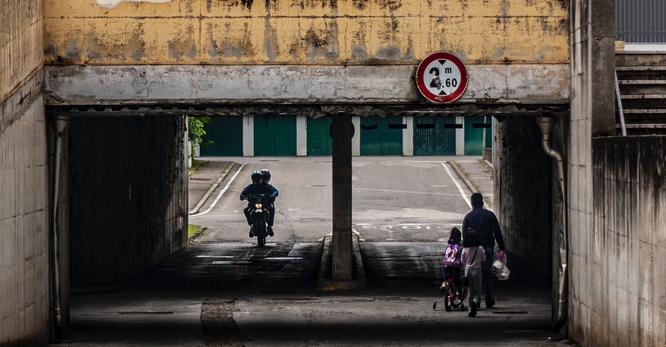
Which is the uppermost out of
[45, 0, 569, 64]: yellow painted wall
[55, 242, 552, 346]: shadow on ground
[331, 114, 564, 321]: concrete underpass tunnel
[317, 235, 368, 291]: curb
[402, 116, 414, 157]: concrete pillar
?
[45, 0, 569, 64]: yellow painted wall

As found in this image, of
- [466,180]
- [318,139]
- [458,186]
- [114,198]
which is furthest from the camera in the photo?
[318,139]

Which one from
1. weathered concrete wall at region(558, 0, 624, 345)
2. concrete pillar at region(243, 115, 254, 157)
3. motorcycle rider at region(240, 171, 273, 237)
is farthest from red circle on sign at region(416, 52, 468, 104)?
concrete pillar at region(243, 115, 254, 157)

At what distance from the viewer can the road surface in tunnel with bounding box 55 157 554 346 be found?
20516 mm

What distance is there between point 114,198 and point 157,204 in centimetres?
466

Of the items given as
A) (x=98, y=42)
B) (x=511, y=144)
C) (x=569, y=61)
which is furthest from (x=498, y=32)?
(x=511, y=144)

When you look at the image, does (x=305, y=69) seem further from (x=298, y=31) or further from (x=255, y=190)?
(x=255, y=190)

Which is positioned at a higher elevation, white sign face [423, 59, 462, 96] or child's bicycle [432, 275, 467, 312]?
white sign face [423, 59, 462, 96]

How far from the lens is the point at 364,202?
165 feet

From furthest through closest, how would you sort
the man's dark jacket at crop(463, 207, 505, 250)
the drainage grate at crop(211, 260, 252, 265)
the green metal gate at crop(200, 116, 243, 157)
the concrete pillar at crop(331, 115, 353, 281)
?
1. the green metal gate at crop(200, 116, 243, 157)
2. the drainage grate at crop(211, 260, 252, 265)
3. the concrete pillar at crop(331, 115, 353, 281)
4. the man's dark jacket at crop(463, 207, 505, 250)

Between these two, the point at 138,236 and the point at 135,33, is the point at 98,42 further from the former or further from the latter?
the point at 138,236

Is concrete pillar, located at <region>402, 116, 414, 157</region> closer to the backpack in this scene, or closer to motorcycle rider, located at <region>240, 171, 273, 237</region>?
motorcycle rider, located at <region>240, 171, 273, 237</region>

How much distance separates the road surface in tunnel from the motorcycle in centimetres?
52

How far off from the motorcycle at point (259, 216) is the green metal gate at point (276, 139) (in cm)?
3321

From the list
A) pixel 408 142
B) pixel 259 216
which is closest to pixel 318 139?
pixel 408 142
